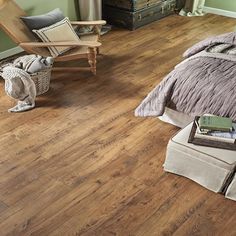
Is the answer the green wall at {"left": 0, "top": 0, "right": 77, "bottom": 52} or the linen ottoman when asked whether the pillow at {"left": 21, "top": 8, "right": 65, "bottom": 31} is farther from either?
the linen ottoman

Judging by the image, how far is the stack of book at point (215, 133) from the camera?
6.93ft

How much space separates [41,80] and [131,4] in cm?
195

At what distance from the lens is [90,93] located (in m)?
3.31

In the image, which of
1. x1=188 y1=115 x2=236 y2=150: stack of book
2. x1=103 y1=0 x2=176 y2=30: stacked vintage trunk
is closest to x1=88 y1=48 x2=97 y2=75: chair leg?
x1=103 y1=0 x2=176 y2=30: stacked vintage trunk

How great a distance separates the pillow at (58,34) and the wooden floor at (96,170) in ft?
0.99

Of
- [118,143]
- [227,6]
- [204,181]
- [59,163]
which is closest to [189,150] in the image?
[204,181]

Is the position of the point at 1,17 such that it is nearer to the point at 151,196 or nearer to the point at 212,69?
the point at 212,69

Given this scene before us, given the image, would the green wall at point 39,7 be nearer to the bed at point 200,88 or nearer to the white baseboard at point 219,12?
the bed at point 200,88

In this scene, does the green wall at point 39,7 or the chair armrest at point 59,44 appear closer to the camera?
the chair armrest at point 59,44

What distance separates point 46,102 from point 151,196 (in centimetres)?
146

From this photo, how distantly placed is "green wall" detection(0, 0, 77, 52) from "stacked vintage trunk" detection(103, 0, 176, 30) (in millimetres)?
578

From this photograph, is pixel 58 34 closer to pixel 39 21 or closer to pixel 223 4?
pixel 39 21

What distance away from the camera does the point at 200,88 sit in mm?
2471

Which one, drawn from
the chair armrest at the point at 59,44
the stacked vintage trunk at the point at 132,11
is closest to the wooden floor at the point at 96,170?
the chair armrest at the point at 59,44
